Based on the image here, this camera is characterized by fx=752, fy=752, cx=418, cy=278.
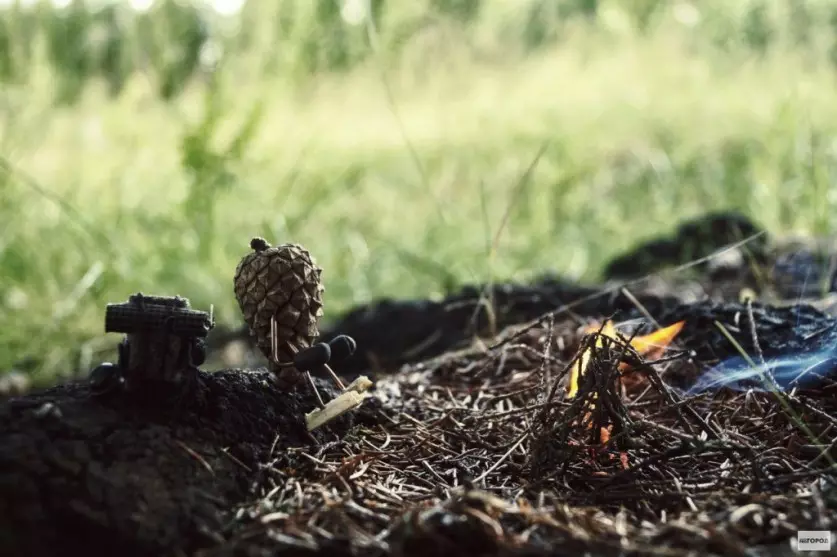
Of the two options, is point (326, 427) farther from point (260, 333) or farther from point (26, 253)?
point (26, 253)

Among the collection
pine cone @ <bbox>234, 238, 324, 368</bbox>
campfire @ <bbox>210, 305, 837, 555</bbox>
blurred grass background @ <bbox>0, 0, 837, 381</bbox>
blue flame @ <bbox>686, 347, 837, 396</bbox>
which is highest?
blurred grass background @ <bbox>0, 0, 837, 381</bbox>

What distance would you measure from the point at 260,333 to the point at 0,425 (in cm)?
44

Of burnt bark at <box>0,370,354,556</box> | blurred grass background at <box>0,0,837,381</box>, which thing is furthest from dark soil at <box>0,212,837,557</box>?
blurred grass background at <box>0,0,837,381</box>

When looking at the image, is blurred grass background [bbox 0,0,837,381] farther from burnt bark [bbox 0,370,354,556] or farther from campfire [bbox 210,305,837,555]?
burnt bark [bbox 0,370,354,556]

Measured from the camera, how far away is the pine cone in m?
1.27

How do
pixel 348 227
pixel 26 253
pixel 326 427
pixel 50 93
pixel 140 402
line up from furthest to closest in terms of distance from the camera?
1. pixel 348 227
2. pixel 50 93
3. pixel 26 253
4. pixel 326 427
5. pixel 140 402

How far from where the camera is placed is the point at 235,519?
3.09 feet

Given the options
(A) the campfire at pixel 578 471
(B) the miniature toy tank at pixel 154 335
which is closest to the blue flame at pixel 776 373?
(A) the campfire at pixel 578 471

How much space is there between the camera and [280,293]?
1.27m

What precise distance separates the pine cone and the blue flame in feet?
2.48

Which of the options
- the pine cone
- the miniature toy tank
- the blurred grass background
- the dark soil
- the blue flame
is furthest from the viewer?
the blurred grass background

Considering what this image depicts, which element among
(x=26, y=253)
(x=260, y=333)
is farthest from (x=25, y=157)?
(x=260, y=333)

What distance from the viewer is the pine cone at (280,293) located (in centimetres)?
127

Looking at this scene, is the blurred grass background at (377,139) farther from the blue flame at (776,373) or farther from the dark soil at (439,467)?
the dark soil at (439,467)
